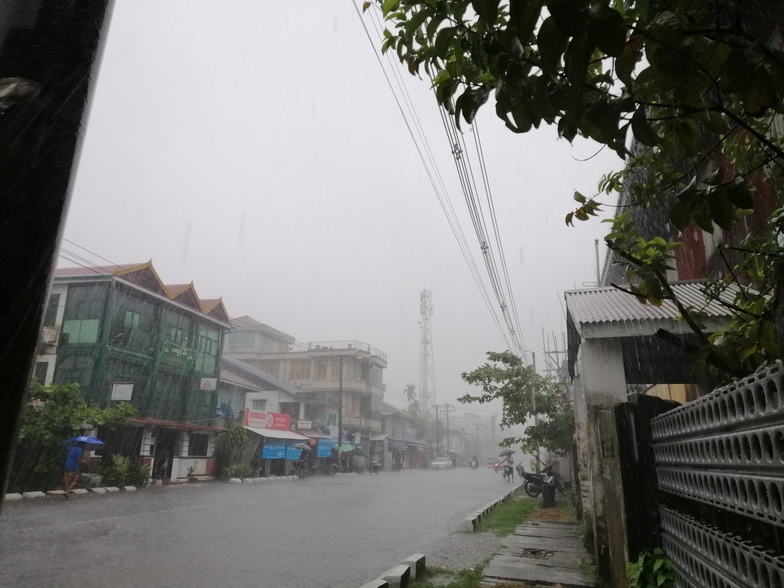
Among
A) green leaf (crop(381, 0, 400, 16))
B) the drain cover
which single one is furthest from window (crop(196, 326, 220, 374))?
green leaf (crop(381, 0, 400, 16))

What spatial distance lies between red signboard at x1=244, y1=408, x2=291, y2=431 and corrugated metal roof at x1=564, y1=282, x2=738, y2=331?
24983mm

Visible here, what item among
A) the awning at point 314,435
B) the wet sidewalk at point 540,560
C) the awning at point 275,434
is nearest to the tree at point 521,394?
the wet sidewalk at point 540,560

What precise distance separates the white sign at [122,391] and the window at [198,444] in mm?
6079

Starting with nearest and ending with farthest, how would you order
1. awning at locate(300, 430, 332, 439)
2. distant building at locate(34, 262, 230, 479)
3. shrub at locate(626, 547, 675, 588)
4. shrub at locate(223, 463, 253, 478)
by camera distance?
shrub at locate(626, 547, 675, 588) → distant building at locate(34, 262, 230, 479) → shrub at locate(223, 463, 253, 478) → awning at locate(300, 430, 332, 439)

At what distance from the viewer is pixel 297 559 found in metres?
8.24

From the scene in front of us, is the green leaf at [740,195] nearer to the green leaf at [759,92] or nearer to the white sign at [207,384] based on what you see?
the green leaf at [759,92]

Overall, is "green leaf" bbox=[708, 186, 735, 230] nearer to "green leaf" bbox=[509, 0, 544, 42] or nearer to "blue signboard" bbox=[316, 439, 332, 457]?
"green leaf" bbox=[509, 0, 544, 42]

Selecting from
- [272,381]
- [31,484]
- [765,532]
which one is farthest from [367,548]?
[272,381]

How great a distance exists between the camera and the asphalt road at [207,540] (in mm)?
6855

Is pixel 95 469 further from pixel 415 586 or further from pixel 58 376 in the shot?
pixel 415 586

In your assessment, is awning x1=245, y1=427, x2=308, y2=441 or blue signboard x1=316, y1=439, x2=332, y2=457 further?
blue signboard x1=316, y1=439, x2=332, y2=457

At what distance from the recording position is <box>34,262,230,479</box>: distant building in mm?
21344

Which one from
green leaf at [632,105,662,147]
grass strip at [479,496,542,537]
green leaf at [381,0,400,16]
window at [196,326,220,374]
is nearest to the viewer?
green leaf at [632,105,662,147]

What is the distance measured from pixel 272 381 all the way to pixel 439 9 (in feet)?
136
